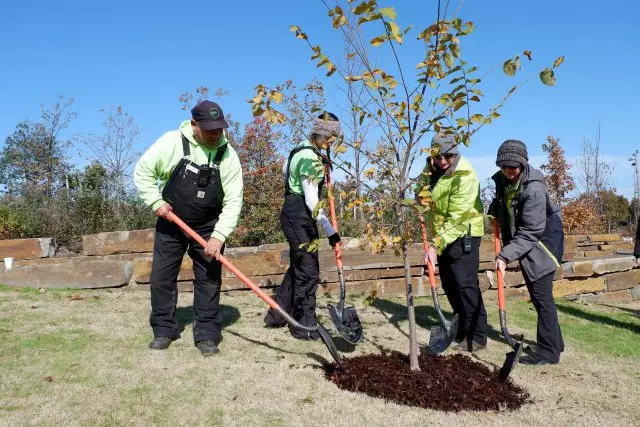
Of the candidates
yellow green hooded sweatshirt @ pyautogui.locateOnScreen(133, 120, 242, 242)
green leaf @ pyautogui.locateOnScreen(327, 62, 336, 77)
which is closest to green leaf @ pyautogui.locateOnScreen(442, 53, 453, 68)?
green leaf @ pyautogui.locateOnScreen(327, 62, 336, 77)

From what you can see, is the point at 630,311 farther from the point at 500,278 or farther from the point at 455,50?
the point at 455,50

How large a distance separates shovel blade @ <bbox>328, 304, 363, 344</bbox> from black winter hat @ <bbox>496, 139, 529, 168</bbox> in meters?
1.74

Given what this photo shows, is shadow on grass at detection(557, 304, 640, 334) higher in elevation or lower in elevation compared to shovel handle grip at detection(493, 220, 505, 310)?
lower

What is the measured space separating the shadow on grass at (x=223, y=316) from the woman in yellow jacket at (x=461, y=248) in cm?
212

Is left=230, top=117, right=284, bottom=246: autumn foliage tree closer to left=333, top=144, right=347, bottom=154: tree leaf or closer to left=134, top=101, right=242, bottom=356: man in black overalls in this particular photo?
left=134, top=101, right=242, bottom=356: man in black overalls

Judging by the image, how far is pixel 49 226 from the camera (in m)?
9.98

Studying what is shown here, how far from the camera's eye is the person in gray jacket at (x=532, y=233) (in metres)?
4.35

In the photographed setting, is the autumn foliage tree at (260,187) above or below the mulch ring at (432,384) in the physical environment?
above

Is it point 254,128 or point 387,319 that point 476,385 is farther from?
point 254,128

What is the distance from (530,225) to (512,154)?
59 cm

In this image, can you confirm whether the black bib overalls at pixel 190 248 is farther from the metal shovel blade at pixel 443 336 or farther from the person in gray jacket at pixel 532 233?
the person in gray jacket at pixel 532 233

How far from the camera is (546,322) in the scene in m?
4.56

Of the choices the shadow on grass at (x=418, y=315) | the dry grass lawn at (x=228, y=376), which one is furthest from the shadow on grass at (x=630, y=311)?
the shadow on grass at (x=418, y=315)

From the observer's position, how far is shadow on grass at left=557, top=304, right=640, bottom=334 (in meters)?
6.66
